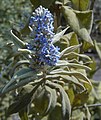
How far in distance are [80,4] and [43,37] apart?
41cm

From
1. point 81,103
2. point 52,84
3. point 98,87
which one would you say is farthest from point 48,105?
point 98,87

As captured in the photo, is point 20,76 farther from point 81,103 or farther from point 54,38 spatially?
point 81,103

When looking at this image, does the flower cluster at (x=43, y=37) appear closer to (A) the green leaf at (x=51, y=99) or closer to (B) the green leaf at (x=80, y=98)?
(A) the green leaf at (x=51, y=99)

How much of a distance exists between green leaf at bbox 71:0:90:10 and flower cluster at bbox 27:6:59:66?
367mm

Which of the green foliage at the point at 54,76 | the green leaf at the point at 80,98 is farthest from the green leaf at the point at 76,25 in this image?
the green leaf at the point at 80,98

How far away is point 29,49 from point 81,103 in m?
0.47

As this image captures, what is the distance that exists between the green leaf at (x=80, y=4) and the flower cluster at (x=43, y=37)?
367mm

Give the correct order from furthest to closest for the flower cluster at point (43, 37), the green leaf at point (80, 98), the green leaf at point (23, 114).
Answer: the green leaf at point (80, 98) < the green leaf at point (23, 114) < the flower cluster at point (43, 37)

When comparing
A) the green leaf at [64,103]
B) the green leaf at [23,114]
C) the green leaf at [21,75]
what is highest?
the green leaf at [21,75]

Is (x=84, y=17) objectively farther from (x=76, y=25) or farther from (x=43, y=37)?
(x=43, y=37)

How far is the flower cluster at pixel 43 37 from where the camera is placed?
4.43 feet

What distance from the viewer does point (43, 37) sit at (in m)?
1.36

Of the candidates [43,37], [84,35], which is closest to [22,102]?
[43,37]

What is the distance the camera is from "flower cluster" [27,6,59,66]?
4.43 ft
